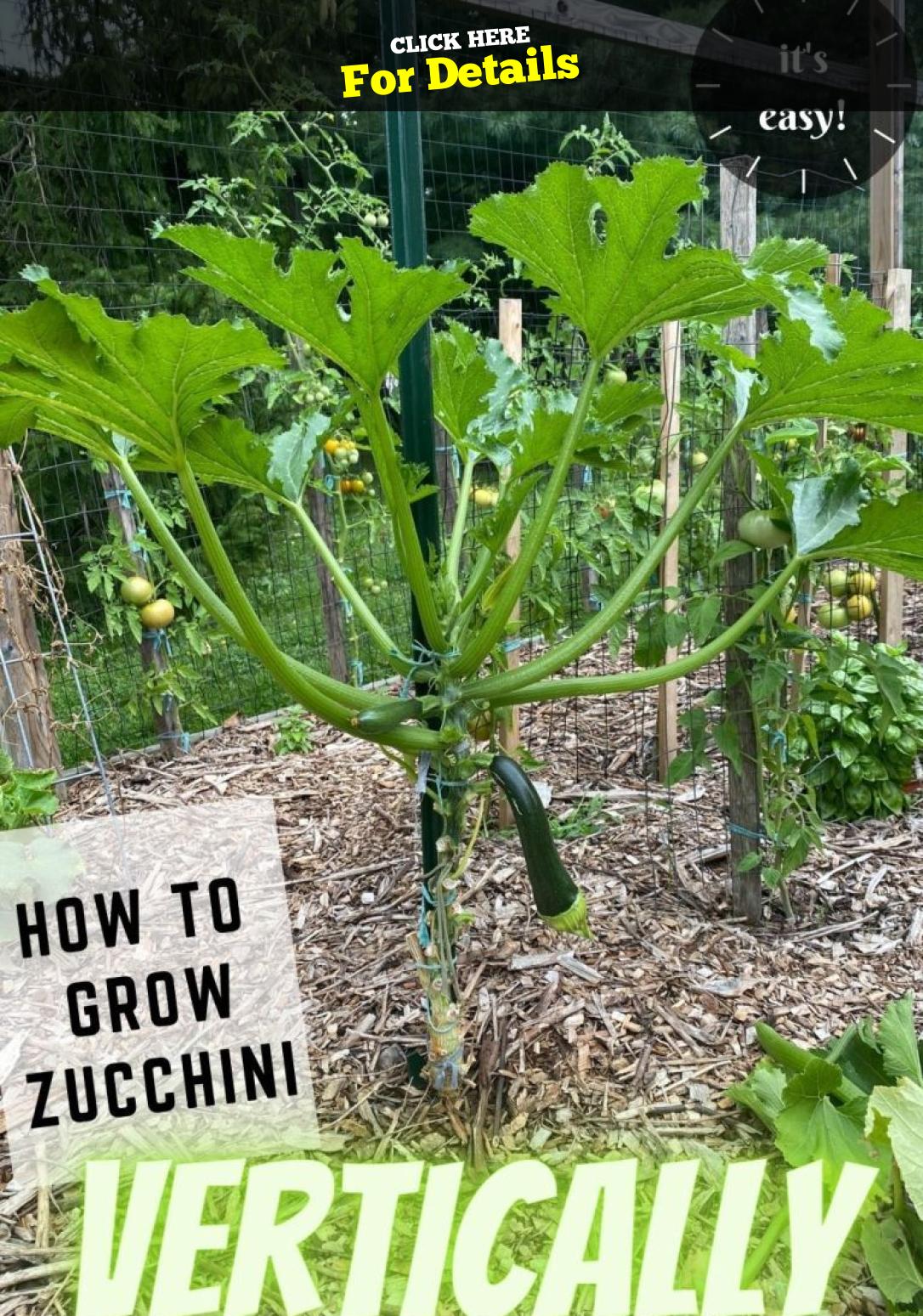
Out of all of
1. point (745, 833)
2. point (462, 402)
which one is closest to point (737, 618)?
point (745, 833)

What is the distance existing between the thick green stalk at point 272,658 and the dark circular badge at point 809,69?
11.9 feet

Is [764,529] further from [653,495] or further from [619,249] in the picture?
[619,249]

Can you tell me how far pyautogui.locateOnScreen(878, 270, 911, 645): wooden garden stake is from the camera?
4.28m

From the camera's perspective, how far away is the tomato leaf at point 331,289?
1332 mm

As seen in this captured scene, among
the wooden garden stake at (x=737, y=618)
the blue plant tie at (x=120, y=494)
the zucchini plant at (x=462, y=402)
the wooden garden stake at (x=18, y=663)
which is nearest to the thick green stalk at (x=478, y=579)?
the zucchini plant at (x=462, y=402)

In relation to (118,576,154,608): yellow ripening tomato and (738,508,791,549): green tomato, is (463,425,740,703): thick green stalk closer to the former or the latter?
(738,508,791,549): green tomato

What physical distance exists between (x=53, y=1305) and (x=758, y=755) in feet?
6.41

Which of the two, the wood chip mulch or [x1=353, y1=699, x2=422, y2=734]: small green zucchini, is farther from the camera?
the wood chip mulch

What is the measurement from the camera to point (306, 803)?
3645 millimetres

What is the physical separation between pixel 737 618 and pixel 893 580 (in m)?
2.03

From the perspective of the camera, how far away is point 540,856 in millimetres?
1744

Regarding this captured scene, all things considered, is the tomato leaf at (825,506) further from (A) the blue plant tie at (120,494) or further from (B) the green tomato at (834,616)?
(A) the blue plant tie at (120,494)

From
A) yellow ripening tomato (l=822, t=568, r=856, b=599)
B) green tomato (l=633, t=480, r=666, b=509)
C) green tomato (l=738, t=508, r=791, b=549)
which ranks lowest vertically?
yellow ripening tomato (l=822, t=568, r=856, b=599)

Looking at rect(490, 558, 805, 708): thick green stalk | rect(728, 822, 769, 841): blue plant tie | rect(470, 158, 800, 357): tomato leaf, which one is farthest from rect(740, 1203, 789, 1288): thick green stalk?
rect(470, 158, 800, 357): tomato leaf
